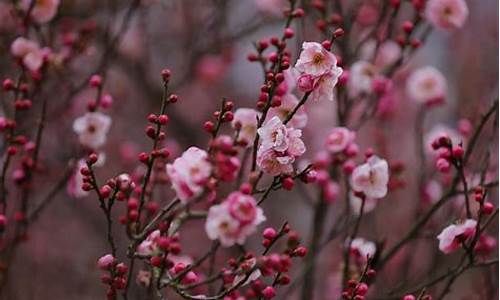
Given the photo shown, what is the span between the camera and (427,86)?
3.62 meters

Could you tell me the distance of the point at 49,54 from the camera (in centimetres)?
304

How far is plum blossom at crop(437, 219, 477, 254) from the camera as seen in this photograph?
7.74 feet

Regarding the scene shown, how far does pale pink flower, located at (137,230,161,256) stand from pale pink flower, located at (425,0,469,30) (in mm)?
1610

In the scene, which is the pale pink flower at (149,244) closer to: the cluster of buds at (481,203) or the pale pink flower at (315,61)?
the pale pink flower at (315,61)

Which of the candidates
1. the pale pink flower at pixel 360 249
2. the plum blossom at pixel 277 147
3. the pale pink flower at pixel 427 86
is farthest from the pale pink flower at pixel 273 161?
the pale pink flower at pixel 427 86

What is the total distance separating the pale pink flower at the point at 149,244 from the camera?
80.7 inches

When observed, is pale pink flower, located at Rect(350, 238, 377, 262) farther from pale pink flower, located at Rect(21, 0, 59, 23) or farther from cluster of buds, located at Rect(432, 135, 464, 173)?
pale pink flower, located at Rect(21, 0, 59, 23)

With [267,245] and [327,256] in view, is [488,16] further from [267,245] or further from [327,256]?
[267,245]

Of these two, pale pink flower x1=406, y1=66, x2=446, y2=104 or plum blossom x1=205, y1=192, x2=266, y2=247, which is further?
pale pink flower x1=406, y1=66, x2=446, y2=104

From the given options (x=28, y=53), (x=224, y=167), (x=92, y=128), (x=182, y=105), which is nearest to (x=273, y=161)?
(x=224, y=167)

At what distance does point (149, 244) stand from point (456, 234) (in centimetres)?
86

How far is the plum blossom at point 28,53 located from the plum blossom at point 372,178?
3.87ft

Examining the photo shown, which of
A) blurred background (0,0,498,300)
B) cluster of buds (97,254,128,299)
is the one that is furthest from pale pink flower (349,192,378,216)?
cluster of buds (97,254,128,299)

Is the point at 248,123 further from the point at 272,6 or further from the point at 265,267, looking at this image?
the point at 272,6
